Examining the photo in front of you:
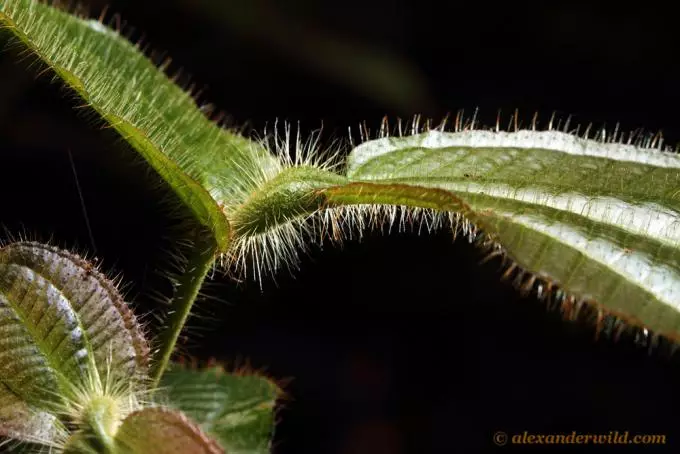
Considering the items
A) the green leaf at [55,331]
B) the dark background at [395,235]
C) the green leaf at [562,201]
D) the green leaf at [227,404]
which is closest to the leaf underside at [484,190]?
the green leaf at [562,201]

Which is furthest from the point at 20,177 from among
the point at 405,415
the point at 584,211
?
the point at 584,211

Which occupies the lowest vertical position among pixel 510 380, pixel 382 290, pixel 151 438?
pixel 151 438

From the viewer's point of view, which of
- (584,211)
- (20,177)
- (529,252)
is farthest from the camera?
(20,177)

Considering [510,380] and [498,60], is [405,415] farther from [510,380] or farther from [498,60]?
[498,60]

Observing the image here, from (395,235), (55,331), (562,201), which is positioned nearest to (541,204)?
(562,201)

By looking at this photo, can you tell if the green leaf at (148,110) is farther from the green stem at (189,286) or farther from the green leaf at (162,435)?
the green leaf at (162,435)

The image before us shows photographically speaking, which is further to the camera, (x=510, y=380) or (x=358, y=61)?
(x=358, y=61)

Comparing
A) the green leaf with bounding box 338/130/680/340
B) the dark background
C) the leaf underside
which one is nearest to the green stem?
the leaf underside
